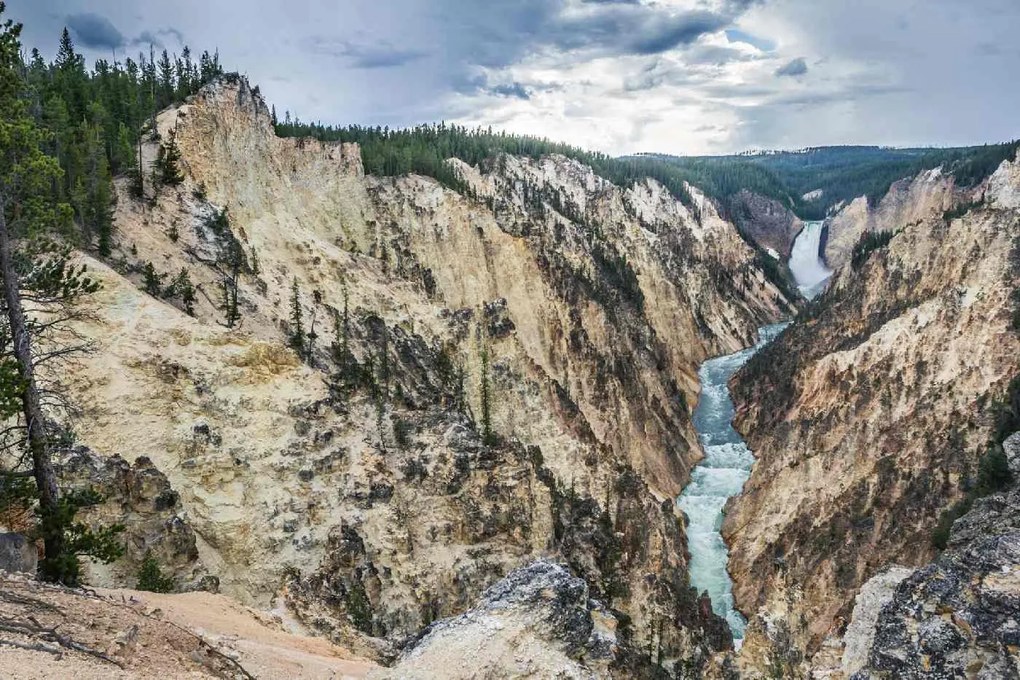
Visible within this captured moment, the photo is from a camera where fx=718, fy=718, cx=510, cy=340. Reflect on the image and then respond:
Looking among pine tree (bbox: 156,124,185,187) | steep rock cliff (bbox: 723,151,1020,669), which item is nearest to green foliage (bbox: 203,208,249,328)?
pine tree (bbox: 156,124,185,187)

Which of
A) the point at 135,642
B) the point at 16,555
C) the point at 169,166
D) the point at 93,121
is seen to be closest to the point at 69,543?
the point at 16,555

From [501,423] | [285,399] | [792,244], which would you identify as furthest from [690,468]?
[792,244]

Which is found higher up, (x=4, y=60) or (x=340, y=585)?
(x=4, y=60)

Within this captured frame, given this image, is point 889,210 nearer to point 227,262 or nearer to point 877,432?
point 877,432

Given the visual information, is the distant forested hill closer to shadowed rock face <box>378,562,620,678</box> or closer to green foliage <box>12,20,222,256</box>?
green foliage <box>12,20,222,256</box>

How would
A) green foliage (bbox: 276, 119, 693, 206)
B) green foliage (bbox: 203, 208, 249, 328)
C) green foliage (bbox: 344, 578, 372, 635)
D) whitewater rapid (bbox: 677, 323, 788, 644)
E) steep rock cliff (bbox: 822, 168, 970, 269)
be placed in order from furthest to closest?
steep rock cliff (bbox: 822, 168, 970, 269) < green foliage (bbox: 276, 119, 693, 206) < whitewater rapid (bbox: 677, 323, 788, 644) < green foliage (bbox: 203, 208, 249, 328) < green foliage (bbox: 344, 578, 372, 635)

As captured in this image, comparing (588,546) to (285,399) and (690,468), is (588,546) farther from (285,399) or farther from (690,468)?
(690,468)
